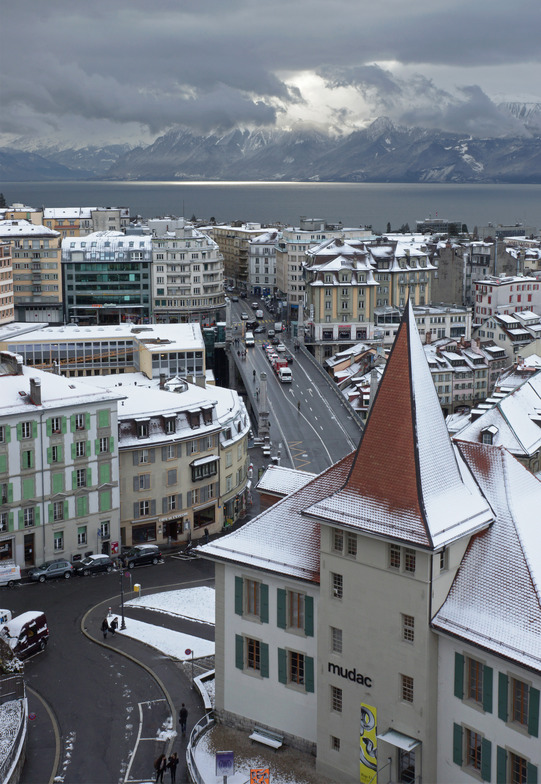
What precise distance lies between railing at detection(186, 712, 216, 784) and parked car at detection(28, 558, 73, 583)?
2177 cm

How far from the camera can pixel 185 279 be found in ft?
516

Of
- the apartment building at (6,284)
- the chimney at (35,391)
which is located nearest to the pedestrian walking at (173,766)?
the chimney at (35,391)

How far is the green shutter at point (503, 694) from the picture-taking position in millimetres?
33719

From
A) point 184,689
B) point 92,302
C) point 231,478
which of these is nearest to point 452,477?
point 184,689

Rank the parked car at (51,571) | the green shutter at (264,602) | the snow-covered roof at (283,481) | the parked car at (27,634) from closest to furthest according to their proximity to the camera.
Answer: the green shutter at (264,602) < the snow-covered roof at (283,481) < the parked car at (27,634) < the parked car at (51,571)

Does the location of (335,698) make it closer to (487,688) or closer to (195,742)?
(195,742)

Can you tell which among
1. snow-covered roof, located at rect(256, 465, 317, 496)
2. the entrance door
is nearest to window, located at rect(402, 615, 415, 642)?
snow-covered roof, located at rect(256, 465, 317, 496)

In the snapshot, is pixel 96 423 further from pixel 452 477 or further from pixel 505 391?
pixel 505 391

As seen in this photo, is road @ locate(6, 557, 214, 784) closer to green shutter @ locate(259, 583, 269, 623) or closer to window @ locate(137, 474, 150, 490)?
green shutter @ locate(259, 583, 269, 623)

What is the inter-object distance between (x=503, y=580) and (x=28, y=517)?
3558cm

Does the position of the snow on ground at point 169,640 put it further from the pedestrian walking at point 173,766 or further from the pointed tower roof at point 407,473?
the pointed tower roof at point 407,473

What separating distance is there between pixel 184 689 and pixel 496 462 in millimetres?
17512

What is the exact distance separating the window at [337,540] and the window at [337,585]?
37.1 inches

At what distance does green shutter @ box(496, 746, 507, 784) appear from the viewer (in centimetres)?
3391
